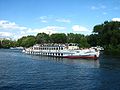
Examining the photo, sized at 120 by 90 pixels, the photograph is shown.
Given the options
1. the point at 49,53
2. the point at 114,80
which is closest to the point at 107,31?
the point at 49,53

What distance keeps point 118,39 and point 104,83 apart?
115 m

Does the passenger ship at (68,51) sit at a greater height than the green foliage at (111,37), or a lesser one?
lesser

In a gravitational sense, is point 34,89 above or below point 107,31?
below

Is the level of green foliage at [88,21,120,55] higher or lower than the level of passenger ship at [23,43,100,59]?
higher

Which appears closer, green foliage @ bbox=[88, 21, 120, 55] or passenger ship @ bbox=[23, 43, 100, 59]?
passenger ship @ bbox=[23, 43, 100, 59]

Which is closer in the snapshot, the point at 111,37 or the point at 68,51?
the point at 68,51

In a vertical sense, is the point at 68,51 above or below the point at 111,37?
below

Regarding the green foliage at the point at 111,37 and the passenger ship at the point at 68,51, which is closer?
the passenger ship at the point at 68,51

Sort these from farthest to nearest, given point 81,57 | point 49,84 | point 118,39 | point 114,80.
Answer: point 118,39, point 81,57, point 114,80, point 49,84

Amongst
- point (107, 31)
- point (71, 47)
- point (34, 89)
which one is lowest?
point (34, 89)

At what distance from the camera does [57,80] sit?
5728 cm

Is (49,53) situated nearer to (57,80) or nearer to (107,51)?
(107,51)

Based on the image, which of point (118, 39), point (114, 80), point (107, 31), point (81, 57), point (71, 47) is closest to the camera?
point (114, 80)

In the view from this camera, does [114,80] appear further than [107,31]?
No
